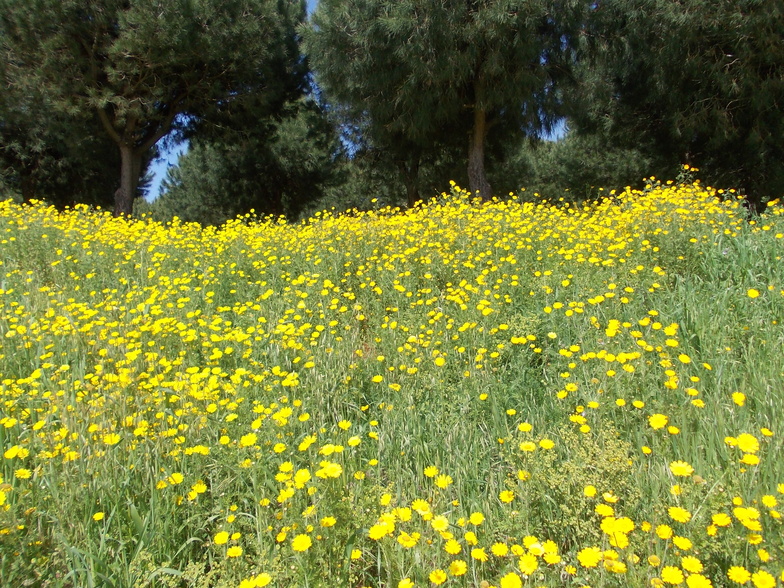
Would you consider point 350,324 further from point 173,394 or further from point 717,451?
point 717,451

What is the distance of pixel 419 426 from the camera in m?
2.50

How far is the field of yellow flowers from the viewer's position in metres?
1.66

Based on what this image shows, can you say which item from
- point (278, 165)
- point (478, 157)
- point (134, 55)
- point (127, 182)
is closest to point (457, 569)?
point (478, 157)

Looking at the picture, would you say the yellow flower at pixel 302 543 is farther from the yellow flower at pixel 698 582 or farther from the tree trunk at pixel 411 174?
the tree trunk at pixel 411 174

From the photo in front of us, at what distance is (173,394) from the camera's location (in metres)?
2.64

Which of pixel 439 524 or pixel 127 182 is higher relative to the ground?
pixel 127 182

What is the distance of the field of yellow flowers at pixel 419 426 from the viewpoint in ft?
5.45

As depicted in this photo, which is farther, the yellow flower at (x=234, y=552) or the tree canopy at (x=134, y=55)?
the tree canopy at (x=134, y=55)

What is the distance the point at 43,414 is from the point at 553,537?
2320mm

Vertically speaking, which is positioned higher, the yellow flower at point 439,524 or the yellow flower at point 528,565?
the yellow flower at point 439,524

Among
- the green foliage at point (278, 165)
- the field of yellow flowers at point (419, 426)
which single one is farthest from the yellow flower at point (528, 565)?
the green foliage at point (278, 165)

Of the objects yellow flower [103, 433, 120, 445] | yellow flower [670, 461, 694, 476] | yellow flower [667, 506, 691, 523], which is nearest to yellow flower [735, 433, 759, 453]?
yellow flower [670, 461, 694, 476]

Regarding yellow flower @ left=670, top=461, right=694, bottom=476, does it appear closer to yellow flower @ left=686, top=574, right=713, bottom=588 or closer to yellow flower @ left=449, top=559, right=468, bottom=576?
yellow flower @ left=686, top=574, right=713, bottom=588

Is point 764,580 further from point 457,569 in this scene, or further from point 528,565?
point 457,569
